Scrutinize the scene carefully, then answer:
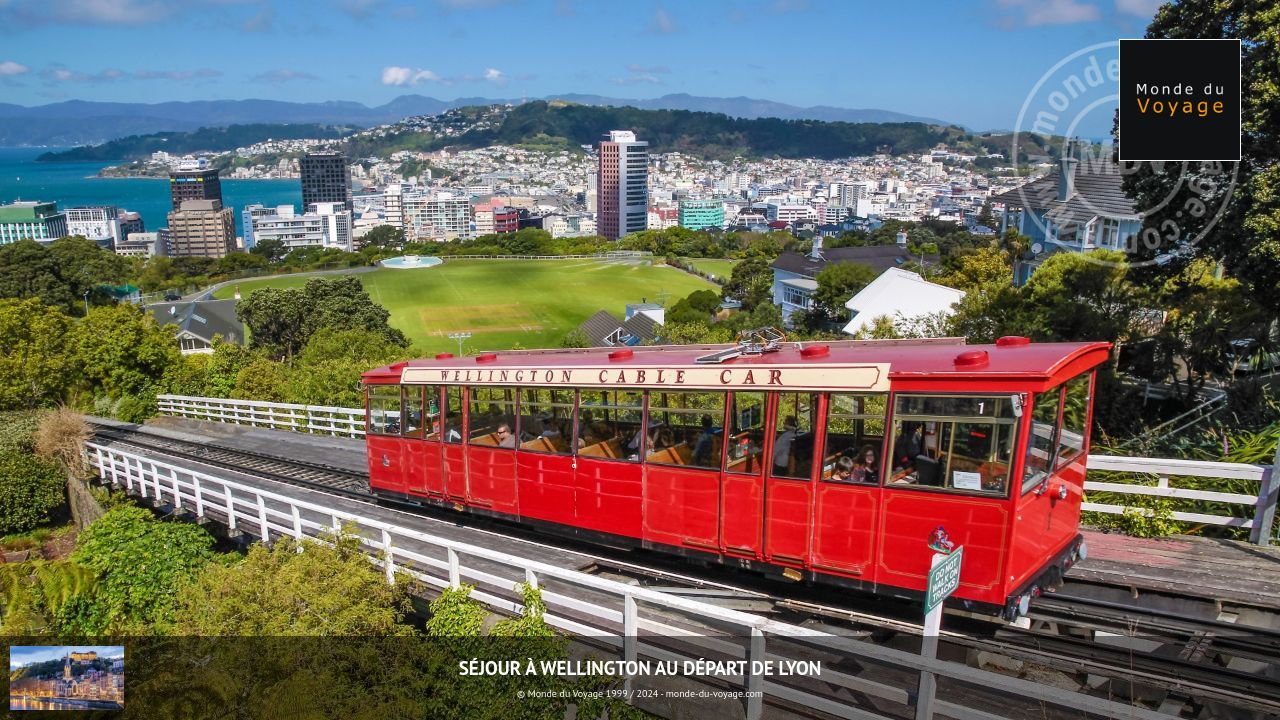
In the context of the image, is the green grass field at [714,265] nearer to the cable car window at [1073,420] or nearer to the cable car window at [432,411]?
the cable car window at [432,411]

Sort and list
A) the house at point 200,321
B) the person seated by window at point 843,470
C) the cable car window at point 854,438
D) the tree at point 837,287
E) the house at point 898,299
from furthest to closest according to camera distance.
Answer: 1. the house at point 200,321
2. the tree at point 837,287
3. the house at point 898,299
4. the person seated by window at point 843,470
5. the cable car window at point 854,438

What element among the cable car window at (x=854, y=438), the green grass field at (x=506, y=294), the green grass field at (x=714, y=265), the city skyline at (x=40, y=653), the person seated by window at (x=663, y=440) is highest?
the cable car window at (x=854, y=438)

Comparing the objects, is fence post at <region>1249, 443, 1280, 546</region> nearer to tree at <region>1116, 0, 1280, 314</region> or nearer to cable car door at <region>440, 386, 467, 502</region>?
tree at <region>1116, 0, 1280, 314</region>

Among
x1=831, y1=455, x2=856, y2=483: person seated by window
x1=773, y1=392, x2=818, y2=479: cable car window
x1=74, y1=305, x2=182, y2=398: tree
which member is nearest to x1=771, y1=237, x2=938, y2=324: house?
x1=74, y1=305, x2=182, y2=398: tree

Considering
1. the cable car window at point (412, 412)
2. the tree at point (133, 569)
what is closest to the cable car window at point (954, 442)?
the cable car window at point (412, 412)

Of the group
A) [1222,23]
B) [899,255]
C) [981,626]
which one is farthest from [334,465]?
[899,255]

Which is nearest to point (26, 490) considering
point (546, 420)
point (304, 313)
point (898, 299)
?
point (546, 420)
